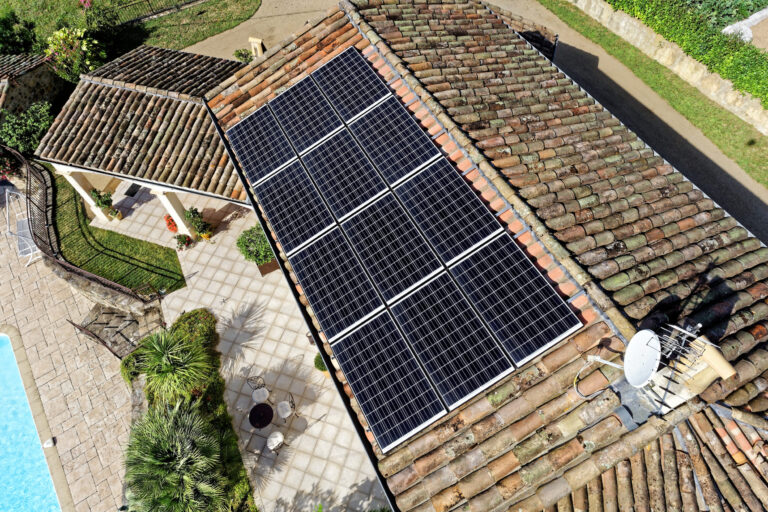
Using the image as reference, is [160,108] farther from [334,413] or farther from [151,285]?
[334,413]

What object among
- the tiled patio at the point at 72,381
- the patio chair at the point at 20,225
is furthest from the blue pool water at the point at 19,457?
the patio chair at the point at 20,225

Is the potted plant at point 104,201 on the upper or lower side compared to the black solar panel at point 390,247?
lower

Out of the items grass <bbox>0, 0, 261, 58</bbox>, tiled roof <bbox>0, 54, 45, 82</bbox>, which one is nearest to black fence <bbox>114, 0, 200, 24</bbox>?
grass <bbox>0, 0, 261, 58</bbox>

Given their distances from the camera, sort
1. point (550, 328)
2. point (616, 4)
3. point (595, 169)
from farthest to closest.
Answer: point (616, 4), point (595, 169), point (550, 328)

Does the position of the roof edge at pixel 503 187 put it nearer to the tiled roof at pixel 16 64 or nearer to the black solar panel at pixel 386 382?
the black solar panel at pixel 386 382

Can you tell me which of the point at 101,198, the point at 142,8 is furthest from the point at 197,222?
the point at 142,8

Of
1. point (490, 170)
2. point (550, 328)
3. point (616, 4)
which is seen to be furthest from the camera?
point (616, 4)

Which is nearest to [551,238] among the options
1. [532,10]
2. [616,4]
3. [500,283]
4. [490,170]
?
[500,283]
